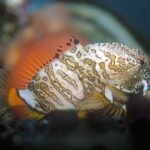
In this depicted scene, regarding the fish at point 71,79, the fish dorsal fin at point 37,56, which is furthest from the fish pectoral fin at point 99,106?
the fish dorsal fin at point 37,56

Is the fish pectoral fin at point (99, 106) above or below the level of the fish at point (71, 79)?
below

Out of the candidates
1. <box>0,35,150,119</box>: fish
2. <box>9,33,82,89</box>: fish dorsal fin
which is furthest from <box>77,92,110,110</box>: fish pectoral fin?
<box>9,33,82,89</box>: fish dorsal fin

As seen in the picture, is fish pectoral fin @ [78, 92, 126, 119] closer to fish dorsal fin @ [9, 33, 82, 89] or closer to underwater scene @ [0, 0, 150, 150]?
underwater scene @ [0, 0, 150, 150]

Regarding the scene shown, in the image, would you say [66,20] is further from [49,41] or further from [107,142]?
[107,142]

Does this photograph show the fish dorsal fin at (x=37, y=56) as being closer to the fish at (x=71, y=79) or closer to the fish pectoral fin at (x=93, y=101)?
the fish at (x=71, y=79)

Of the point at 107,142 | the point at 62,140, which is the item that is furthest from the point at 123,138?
the point at 62,140

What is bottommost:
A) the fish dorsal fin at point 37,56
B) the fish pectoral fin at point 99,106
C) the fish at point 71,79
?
the fish pectoral fin at point 99,106

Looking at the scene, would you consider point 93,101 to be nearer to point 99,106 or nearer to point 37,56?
point 99,106
